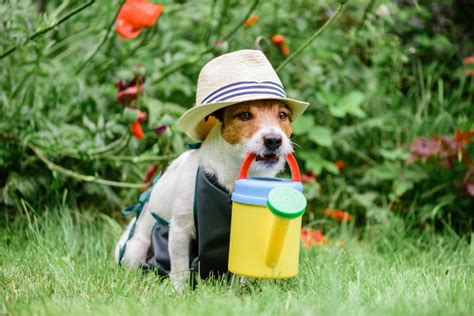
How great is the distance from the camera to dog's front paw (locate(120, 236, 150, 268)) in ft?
8.66

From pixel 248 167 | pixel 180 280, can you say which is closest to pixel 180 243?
pixel 180 280

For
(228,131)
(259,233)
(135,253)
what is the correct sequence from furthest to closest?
(135,253) → (228,131) → (259,233)

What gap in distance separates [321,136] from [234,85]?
1.85 metres

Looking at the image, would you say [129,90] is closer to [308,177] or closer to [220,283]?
[220,283]

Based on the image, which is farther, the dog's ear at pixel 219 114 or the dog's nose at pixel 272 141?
the dog's ear at pixel 219 114

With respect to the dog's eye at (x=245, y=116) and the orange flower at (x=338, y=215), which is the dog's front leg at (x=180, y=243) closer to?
the dog's eye at (x=245, y=116)

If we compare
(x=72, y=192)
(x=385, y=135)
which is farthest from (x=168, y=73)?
(x=385, y=135)

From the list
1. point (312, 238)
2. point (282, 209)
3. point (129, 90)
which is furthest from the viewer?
point (312, 238)

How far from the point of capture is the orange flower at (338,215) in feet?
11.9

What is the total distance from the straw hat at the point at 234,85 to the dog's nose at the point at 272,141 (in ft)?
0.47

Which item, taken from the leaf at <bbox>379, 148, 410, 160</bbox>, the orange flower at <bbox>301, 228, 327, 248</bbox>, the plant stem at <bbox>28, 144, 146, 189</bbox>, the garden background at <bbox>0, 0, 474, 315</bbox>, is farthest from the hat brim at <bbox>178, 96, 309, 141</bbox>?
the leaf at <bbox>379, 148, 410, 160</bbox>

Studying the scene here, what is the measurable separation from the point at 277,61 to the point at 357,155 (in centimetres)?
91

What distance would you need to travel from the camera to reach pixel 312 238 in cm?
335

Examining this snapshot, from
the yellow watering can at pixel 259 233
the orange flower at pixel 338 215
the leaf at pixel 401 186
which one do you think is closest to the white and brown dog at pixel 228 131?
the yellow watering can at pixel 259 233
